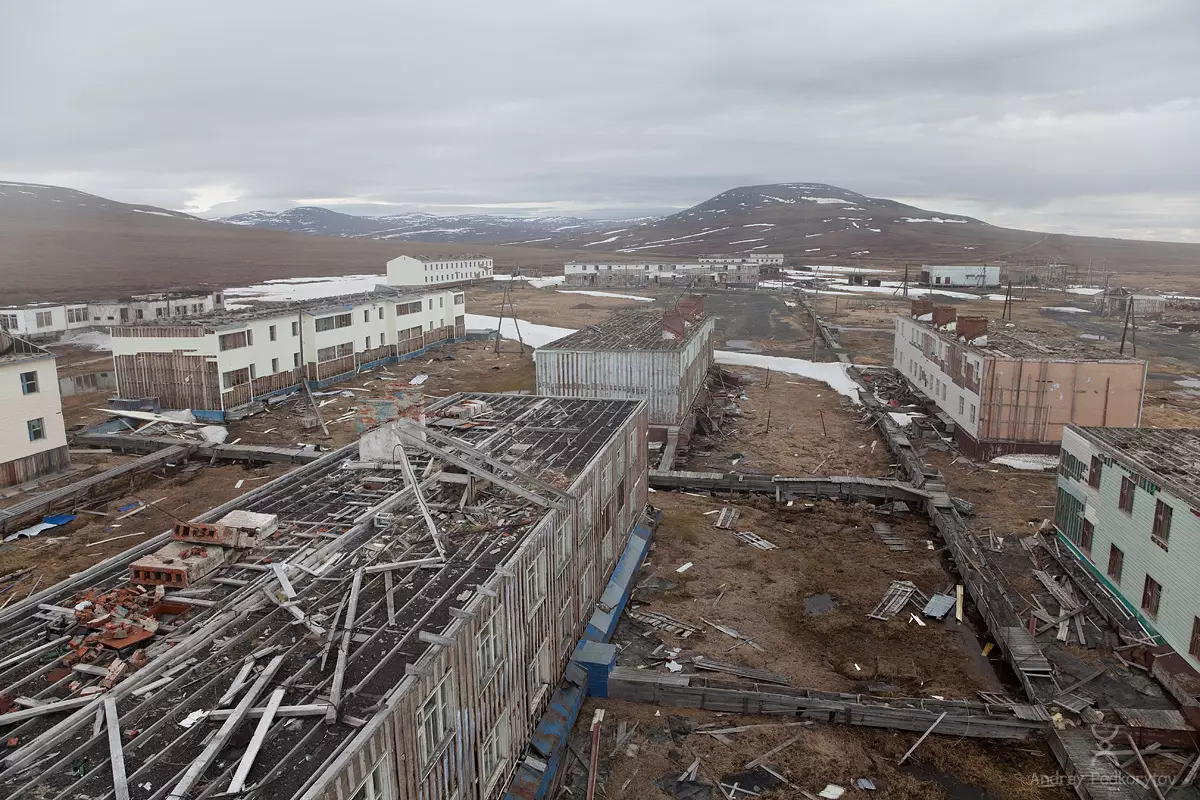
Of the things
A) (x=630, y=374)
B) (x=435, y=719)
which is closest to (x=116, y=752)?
(x=435, y=719)

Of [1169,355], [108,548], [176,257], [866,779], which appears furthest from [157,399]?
[176,257]

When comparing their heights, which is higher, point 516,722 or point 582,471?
point 582,471

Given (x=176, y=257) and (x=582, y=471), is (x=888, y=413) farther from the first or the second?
(x=176, y=257)

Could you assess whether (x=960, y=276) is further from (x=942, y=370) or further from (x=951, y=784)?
(x=951, y=784)

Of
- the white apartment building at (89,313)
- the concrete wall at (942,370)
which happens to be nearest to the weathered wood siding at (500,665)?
the concrete wall at (942,370)

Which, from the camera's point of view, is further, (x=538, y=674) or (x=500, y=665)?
(x=538, y=674)

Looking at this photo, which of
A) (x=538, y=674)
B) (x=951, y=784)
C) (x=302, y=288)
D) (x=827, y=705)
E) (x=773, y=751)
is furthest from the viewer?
(x=302, y=288)
